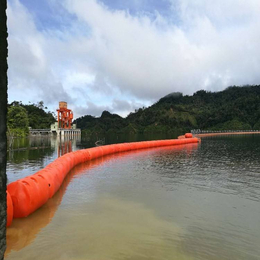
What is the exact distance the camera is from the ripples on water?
5.68 m

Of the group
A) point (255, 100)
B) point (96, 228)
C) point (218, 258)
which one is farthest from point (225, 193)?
point (255, 100)

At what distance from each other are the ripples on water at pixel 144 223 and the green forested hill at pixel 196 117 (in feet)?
382

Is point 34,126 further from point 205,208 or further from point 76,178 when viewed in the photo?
point 205,208

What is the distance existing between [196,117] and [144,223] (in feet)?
503

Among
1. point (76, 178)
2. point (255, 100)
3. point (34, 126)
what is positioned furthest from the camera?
point (255, 100)

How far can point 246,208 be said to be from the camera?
28.8ft

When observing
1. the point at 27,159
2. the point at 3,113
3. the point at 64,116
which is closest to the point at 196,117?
the point at 64,116

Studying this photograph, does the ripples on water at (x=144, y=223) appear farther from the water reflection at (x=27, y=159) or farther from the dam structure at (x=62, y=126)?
the dam structure at (x=62, y=126)

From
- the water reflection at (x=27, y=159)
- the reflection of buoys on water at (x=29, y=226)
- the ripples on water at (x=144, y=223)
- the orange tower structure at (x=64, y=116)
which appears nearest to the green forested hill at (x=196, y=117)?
the orange tower structure at (x=64, y=116)

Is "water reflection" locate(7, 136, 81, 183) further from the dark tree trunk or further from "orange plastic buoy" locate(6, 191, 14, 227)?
the dark tree trunk

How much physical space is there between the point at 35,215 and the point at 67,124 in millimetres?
101305

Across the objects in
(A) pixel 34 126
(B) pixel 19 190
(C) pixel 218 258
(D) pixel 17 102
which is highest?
(D) pixel 17 102

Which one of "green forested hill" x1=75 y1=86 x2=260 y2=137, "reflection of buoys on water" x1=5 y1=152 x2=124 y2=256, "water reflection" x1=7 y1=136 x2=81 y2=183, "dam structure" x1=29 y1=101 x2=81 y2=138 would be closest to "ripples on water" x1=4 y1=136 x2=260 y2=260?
"reflection of buoys on water" x1=5 y1=152 x2=124 y2=256

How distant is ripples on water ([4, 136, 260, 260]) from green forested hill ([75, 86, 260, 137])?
116 meters
